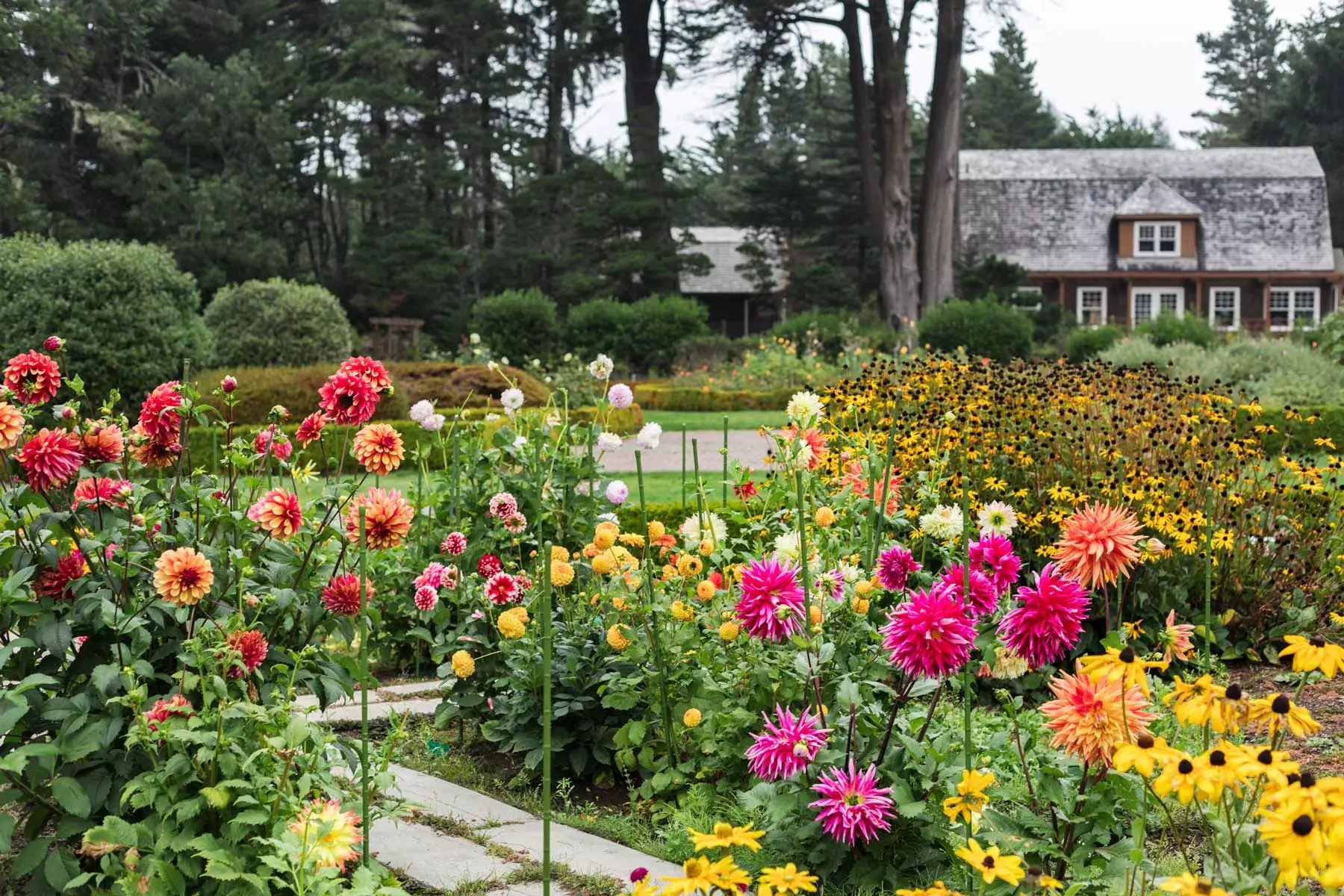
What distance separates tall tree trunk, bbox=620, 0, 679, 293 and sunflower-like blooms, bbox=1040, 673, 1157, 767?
22.5m

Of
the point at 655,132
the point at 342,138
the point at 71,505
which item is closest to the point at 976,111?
the point at 655,132

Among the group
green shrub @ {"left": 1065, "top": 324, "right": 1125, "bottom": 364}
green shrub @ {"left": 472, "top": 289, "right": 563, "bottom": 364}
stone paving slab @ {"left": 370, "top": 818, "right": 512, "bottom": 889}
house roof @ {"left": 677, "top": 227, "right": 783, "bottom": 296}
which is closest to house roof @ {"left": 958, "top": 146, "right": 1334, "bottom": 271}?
house roof @ {"left": 677, "top": 227, "right": 783, "bottom": 296}

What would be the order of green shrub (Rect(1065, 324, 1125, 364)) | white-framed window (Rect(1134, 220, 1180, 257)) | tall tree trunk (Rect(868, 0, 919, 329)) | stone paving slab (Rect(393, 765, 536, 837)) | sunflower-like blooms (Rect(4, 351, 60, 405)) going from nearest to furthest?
1. sunflower-like blooms (Rect(4, 351, 60, 405))
2. stone paving slab (Rect(393, 765, 536, 837))
3. green shrub (Rect(1065, 324, 1125, 364))
4. tall tree trunk (Rect(868, 0, 919, 329))
5. white-framed window (Rect(1134, 220, 1180, 257))

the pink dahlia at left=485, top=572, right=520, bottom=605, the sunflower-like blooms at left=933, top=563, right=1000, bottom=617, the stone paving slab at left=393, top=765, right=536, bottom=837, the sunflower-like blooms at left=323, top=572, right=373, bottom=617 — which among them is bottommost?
the stone paving slab at left=393, top=765, right=536, bottom=837

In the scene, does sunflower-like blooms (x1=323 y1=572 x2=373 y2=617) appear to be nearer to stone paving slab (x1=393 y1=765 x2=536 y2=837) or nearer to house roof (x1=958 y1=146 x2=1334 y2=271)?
stone paving slab (x1=393 y1=765 x2=536 y2=837)

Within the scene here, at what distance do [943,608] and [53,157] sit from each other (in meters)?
24.6

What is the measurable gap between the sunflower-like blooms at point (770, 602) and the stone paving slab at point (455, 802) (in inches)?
36.7

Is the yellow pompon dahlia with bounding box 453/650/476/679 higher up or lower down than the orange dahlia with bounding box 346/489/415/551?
lower down

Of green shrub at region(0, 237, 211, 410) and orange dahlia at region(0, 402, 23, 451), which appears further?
green shrub at region(0, 237, 211, 410)

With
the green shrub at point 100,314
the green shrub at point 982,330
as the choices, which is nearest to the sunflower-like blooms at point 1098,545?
the green shrub at point 100,314

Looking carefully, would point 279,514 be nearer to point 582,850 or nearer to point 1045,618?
point 582,850

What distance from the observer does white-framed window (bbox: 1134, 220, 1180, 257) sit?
28031 millimetres

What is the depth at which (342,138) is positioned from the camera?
26.9m

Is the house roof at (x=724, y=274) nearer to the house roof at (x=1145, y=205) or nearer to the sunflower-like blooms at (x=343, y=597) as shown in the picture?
the house roof at (x=1145, y=205)
